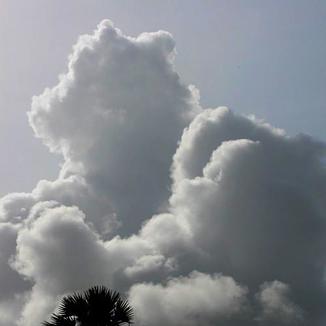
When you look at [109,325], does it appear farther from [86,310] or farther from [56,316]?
[56,316]

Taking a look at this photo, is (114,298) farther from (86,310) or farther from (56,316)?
(56,316)

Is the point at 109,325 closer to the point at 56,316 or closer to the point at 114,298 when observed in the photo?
the point at 114,298

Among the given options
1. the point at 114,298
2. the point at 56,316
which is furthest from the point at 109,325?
the point at 56,316

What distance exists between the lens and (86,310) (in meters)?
32.5

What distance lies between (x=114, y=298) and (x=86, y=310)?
235cm

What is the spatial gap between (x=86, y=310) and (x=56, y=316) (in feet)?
7.56

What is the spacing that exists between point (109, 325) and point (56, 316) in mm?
4168

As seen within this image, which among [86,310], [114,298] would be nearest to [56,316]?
[86,310]

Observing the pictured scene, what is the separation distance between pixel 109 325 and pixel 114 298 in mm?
2046

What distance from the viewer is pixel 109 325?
32.6 metres

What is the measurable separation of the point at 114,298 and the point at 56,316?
4628mm

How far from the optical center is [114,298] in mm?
33344
